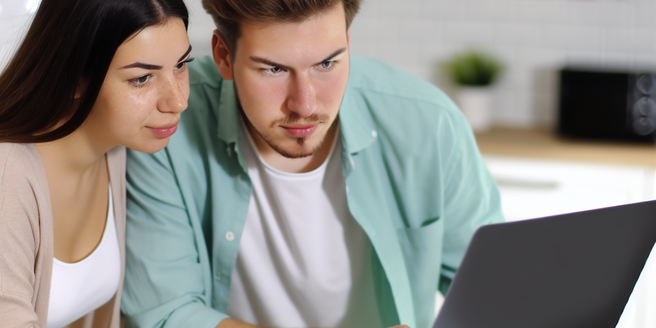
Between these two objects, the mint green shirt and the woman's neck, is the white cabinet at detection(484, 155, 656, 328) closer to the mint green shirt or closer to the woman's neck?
the mint green shirt

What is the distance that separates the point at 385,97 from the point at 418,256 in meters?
0.32

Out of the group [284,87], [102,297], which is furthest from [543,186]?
A: [102,297]

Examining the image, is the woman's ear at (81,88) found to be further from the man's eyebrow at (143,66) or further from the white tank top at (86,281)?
the white tank top at (86,281)

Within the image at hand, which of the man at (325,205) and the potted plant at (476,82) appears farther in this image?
the potted plant at (476,82)

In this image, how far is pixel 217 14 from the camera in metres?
1.08

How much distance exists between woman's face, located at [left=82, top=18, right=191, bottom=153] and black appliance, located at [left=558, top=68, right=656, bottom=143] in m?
1.78

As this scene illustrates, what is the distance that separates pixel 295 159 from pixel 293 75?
28 cm

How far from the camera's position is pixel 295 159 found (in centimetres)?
126

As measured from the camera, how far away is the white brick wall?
2.50 metres

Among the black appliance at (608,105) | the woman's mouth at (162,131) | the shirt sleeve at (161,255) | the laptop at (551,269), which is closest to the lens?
the laptop at (551,269)

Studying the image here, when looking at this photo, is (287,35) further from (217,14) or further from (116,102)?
(116,102)

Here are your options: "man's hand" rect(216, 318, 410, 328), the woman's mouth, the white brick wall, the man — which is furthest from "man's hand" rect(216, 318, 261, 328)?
the white brick wall

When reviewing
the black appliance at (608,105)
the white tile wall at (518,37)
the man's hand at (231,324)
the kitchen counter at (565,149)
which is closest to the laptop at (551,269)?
the man's hand at (231,324)

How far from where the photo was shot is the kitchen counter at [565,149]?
218 centimetres
